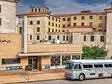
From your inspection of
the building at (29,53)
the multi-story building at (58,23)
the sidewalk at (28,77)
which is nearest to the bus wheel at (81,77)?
the sidewalk at (28,77)

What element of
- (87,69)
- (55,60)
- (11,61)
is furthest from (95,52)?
(11,61)

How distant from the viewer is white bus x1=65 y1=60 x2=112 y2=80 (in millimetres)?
33531

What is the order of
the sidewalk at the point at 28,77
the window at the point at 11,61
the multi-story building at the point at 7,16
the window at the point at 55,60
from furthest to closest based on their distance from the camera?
the multi-story building at the point at 7,16
the window at the point at 55,60
the window at the point at 11,61
the sidewalk at the point at 28,77

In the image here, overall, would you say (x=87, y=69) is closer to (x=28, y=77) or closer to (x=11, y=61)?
(x=28, y=77)

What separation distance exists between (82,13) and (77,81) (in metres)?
73.6

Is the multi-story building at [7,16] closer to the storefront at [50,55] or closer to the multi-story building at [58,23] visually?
the multi-story building at [58,23]

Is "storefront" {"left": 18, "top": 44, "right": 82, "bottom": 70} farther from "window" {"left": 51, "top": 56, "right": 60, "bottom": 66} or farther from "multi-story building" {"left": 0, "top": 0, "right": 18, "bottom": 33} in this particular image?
"multi-story building" {"left": 0, "top": 0, "right": 18, "bottom": 33}

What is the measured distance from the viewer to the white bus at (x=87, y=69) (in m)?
33.5

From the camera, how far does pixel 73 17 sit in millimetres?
106438

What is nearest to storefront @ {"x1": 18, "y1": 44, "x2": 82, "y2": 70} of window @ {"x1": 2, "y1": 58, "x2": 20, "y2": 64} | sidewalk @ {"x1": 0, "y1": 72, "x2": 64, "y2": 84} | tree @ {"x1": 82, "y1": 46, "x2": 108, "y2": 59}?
window @ {"x1": 2, "y1": 58, "x2": 20, "y2": 64}

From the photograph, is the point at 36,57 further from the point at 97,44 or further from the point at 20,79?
the point at 97,44

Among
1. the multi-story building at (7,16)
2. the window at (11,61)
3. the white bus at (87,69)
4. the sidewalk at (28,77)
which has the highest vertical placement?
the multi-story building at (7,16)

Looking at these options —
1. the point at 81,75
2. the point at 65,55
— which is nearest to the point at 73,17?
the point at 65,55

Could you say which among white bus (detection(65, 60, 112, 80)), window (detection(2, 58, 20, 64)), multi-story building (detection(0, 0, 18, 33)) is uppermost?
multi-story building (detection(0, 0, 18, 33))
